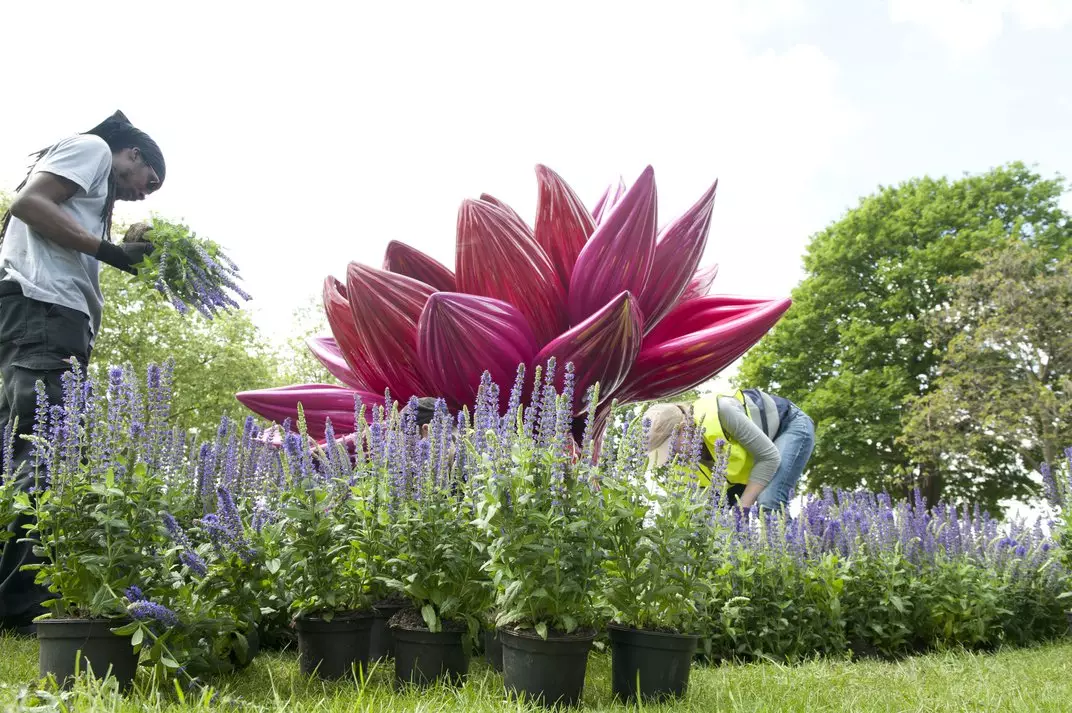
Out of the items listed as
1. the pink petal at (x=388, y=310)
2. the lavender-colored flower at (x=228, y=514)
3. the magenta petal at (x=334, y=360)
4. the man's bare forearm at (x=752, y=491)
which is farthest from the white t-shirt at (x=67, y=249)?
the man's bare forearm at (x=752, y=491)

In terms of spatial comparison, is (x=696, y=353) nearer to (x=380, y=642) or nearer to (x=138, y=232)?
(x=380, y=642)

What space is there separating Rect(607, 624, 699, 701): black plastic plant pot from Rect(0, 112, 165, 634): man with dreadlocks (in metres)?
2.68

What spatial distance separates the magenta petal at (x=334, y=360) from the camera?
391 centimetres

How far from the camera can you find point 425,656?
2.67m

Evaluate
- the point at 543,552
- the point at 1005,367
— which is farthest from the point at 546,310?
the point at 1005,367

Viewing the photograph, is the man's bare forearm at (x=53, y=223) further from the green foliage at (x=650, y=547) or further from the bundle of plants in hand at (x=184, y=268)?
the green foliage at (x=650, y=547)

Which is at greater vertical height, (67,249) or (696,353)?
(67,249)

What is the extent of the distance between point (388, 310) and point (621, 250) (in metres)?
0.97

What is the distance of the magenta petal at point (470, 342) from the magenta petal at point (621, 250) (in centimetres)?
32

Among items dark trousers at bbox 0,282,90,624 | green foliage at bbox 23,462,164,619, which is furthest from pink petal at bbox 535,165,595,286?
dark trousers at bbox 0,282,90,624

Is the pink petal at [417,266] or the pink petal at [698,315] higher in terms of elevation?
the pink petal at [417,266]

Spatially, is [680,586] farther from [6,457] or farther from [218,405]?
[218,405]

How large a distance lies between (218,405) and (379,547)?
23.0m

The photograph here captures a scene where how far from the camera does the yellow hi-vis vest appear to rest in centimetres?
559
